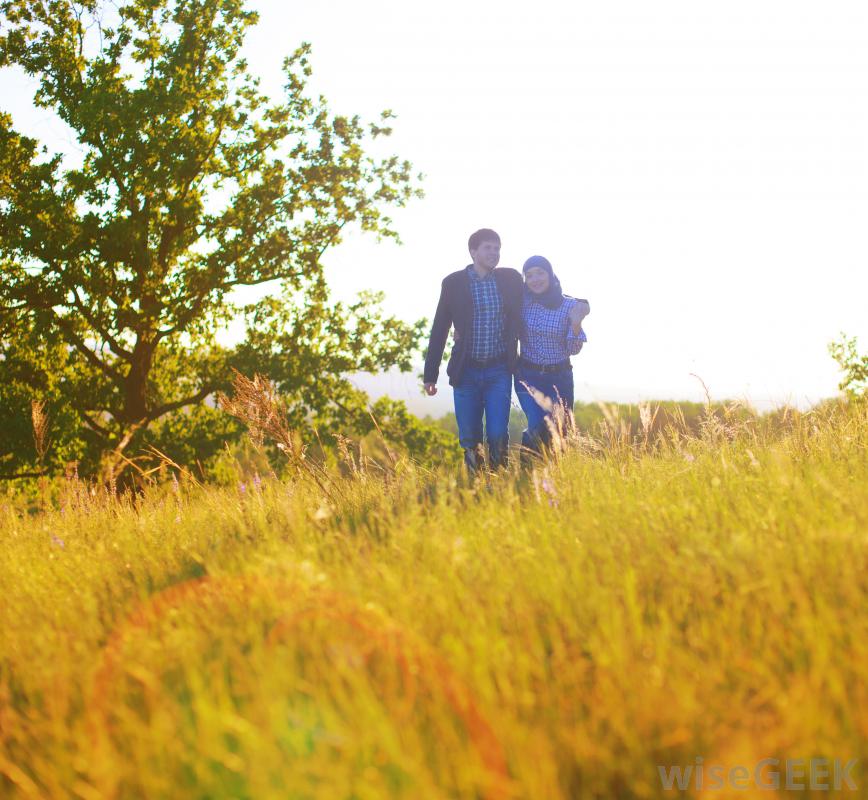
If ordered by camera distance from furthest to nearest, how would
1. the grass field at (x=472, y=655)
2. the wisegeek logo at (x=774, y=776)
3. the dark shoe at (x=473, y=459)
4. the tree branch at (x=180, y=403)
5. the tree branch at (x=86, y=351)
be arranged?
the tree branch at (x=180, y=403), the tree branch at (x=86, y=351), the dark shoe at (x=473, y=459), the grass field at (x=472, y=655), the wisegeek logo at (x=774, y=776)

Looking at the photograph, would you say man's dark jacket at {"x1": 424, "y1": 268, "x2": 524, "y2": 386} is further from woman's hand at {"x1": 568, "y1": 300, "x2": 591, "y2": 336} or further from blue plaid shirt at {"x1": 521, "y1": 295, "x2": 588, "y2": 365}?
woman's hand at {"x1": 568, "y1": 300, "x2": 591, "y2": 336}

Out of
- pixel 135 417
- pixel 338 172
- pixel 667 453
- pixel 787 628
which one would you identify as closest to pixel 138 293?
pixel 135 417

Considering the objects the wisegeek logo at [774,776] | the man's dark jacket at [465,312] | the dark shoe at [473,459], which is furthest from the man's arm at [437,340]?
the wisegeek logo at [774,776]

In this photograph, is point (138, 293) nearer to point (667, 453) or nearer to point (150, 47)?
point (150, 47)

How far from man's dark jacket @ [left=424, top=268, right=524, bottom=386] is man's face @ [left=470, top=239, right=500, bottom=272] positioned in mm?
150

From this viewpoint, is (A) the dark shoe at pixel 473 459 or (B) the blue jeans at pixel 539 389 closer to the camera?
(A) the dark shoe at pixel 473 459

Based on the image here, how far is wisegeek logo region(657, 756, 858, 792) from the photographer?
157cm

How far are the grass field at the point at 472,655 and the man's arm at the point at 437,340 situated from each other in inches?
116

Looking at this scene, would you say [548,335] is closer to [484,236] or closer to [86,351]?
[484,236]

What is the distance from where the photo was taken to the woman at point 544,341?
6293mm

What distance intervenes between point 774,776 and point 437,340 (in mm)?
5155

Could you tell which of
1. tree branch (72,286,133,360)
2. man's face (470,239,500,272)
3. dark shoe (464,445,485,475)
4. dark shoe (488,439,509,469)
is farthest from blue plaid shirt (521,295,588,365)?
tree branch (72,286,133,360)

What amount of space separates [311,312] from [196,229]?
2.95 m

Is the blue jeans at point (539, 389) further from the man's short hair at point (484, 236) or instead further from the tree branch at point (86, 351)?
the tree branch at point (86, 351)
